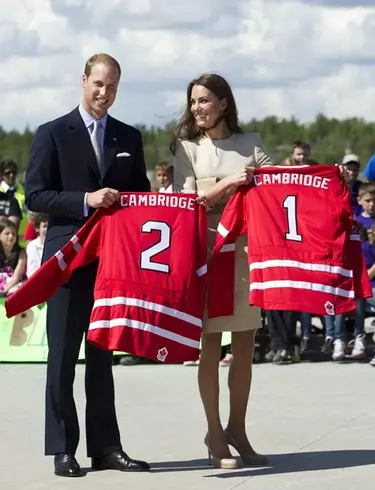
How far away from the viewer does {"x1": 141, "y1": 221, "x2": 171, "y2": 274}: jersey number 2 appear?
7098mm

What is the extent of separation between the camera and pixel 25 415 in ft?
31.6

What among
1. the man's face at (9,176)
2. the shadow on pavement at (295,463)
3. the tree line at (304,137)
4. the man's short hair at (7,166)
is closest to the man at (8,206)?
the man's face at (9,176)

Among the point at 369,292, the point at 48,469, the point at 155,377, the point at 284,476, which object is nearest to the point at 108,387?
the point at 48,469

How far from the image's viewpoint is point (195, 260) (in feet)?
23.5

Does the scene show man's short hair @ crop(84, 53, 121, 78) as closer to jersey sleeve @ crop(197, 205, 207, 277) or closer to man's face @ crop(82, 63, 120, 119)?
man's face @ crop(82, 63, 120, 119)

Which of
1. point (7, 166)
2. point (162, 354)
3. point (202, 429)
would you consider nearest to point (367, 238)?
point (202, 429)

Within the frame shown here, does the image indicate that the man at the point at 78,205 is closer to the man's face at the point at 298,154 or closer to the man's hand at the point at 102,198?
the man's hand at the point at 102,198

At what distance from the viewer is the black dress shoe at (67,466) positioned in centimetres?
718

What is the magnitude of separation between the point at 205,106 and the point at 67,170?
824mm

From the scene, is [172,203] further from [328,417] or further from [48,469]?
[328,417]

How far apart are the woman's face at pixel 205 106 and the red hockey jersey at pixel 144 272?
435 mm

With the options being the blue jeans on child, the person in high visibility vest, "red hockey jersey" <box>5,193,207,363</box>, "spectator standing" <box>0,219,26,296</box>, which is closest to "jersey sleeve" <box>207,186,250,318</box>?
"red hockey jersey" <box>5,193,207,363</box>

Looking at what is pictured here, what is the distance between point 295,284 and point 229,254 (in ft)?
1.29

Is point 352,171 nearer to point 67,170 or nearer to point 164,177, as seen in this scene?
Answer: point 164,177
